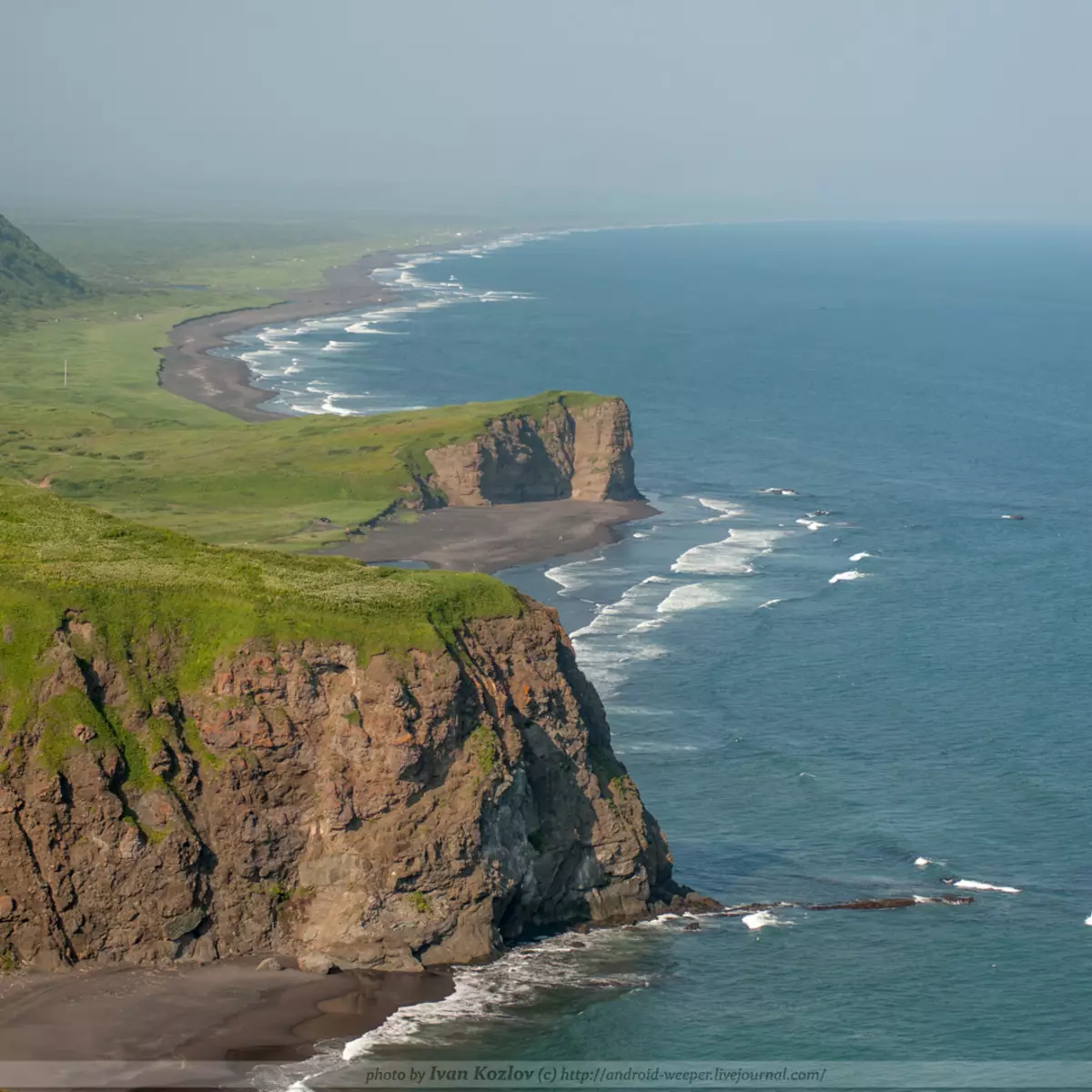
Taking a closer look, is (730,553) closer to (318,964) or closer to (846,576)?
(846,576)

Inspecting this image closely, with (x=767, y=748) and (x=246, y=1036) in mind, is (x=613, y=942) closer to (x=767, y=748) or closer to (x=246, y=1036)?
(x=246, y=1036)

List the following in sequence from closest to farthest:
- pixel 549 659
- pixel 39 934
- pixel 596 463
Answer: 1. pixel 39 934
2. pixel 549 659
3. pixel 596 463

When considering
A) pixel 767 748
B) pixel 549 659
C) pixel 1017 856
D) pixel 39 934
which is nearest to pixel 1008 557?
Answer: pixel 767 748

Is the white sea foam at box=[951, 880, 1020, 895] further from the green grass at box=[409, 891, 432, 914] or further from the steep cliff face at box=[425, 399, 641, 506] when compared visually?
the steep cliff face at box=[425, 399, 641, 506]

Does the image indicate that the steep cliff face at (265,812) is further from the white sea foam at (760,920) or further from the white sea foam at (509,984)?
the white sea foam at (760,920)

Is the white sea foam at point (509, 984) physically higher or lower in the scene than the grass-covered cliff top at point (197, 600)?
lower

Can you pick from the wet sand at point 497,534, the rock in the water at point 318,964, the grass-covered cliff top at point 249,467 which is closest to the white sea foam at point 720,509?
the wet sand at point 497,534
